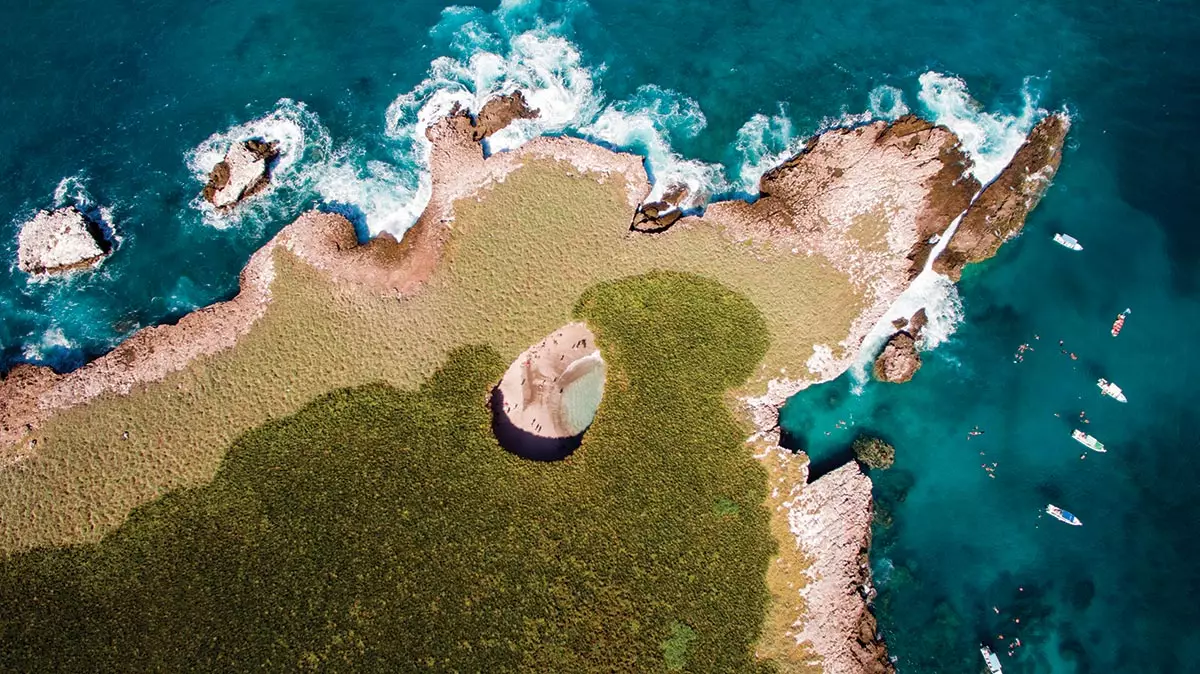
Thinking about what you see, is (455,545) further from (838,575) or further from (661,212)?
(661,212)

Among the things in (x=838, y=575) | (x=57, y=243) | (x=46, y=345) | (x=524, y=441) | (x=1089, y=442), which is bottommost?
(x=838, y=575)

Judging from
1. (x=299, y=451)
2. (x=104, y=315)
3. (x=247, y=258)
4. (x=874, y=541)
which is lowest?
(x=874, y=541)

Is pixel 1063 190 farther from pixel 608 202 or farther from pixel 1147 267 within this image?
pixel 608 202

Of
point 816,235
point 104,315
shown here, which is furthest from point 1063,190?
point 104,315

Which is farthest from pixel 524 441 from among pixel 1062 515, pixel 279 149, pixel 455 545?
pixel 1062 515

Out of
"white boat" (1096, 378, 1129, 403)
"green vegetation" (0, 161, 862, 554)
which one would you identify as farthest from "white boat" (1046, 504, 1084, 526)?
"green vegetation" (0, 161, 862, 554)

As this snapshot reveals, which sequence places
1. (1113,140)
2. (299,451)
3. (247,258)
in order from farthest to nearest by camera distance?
(1113,140) < (247,258) < (299,451)
